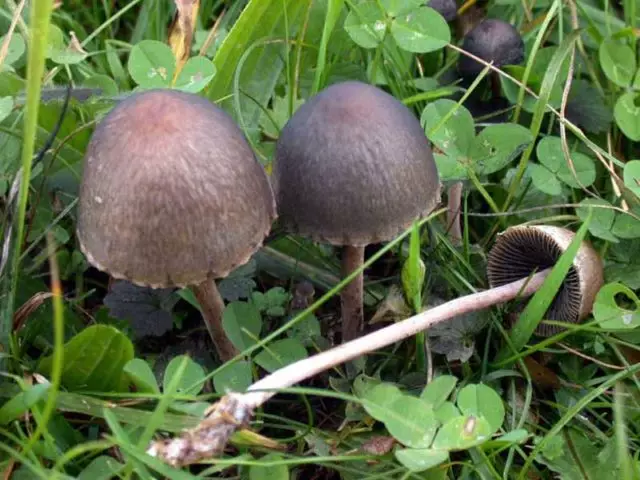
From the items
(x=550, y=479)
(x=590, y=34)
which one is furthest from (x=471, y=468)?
(x=590, y=34)

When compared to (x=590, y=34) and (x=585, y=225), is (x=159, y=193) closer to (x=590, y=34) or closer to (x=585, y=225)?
(x=585, y=225)

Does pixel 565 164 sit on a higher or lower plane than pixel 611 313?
higher

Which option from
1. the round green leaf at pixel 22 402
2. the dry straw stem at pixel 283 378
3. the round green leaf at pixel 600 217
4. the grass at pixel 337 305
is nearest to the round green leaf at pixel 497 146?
the grass at pixel 337 305

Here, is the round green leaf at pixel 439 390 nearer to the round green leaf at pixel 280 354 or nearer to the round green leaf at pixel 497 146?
the round green leaf at pixel 280 354

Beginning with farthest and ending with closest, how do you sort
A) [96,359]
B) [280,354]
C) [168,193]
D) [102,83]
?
[102,83] → [280,354] → [96,359] → [168,193]

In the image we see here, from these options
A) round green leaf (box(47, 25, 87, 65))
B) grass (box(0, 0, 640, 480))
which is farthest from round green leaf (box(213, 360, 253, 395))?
round green leaf (box(47, 25, 87, 65))

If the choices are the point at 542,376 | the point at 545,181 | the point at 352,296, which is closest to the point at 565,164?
the point at 545,181

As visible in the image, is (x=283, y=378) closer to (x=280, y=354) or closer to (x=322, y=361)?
(x=322, y=361)
